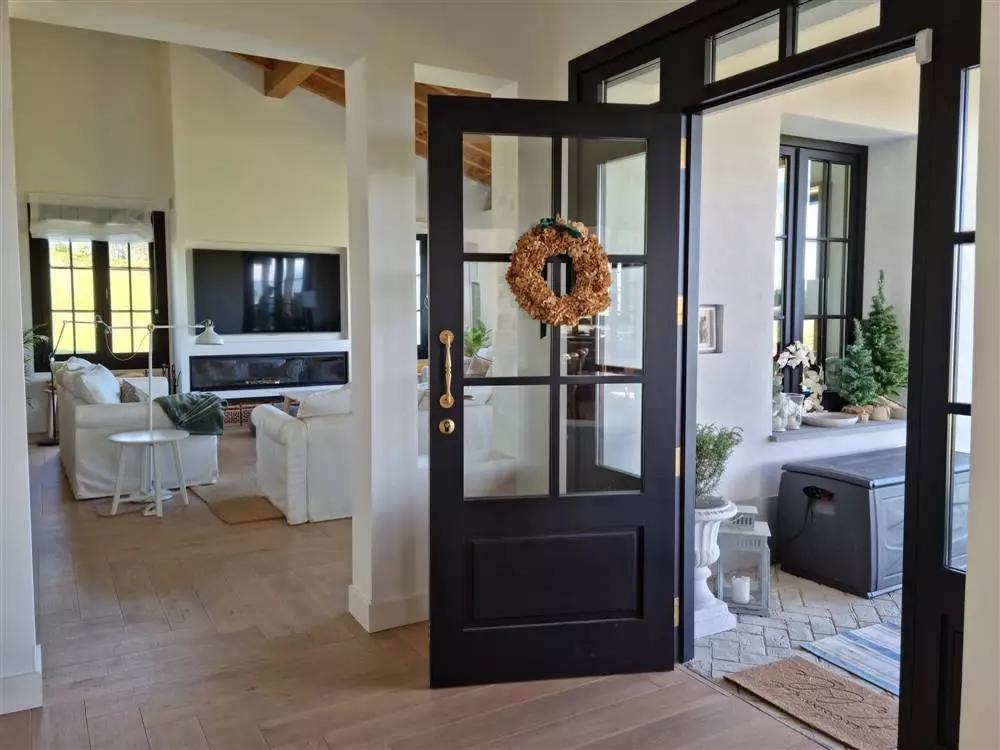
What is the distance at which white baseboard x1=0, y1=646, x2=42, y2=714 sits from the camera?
109 inches

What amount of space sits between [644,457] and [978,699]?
1.89 m

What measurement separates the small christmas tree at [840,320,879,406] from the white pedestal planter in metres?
1.79

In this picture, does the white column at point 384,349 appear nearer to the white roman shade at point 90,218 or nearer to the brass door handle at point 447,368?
the brass door handle at point 447,368

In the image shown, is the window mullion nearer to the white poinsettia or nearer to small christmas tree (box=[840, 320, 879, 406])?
the white poinsettia

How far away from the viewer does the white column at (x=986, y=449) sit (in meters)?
1.15

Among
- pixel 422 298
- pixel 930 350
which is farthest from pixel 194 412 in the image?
pixel 930 350

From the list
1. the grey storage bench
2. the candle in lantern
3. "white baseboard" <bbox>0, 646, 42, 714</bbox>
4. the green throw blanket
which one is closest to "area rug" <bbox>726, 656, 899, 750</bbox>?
the candle in lantern

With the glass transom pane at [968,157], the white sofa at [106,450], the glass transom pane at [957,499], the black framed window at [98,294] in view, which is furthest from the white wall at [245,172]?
the glass transom pane at [957,499]

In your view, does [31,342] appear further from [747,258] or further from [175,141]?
[747,258]

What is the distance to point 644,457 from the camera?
308cm

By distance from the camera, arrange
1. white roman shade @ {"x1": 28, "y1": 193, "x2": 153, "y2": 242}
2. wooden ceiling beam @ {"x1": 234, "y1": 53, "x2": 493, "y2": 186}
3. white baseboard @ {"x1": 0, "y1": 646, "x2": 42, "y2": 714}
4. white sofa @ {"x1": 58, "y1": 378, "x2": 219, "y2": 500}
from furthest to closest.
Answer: white roman shade @ {"x1": 28, "y1": 193, "x2": 153, "y2": 242}
wooden ceiling beam @ {"x1": 234, "y1": 53, "x2": 493, "y2": 186}
white sofa @ {"x1": 58, "y1": 378, "x2": 219, "y2": 500}
white baseboard @ {"x1": 0, "y1": 646, "x2": 42, "y2": 714}

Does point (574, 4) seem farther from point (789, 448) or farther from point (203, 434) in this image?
point (203, 434)

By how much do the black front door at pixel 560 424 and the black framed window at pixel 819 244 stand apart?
2052 millimetres

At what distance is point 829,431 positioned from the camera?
179 inches
